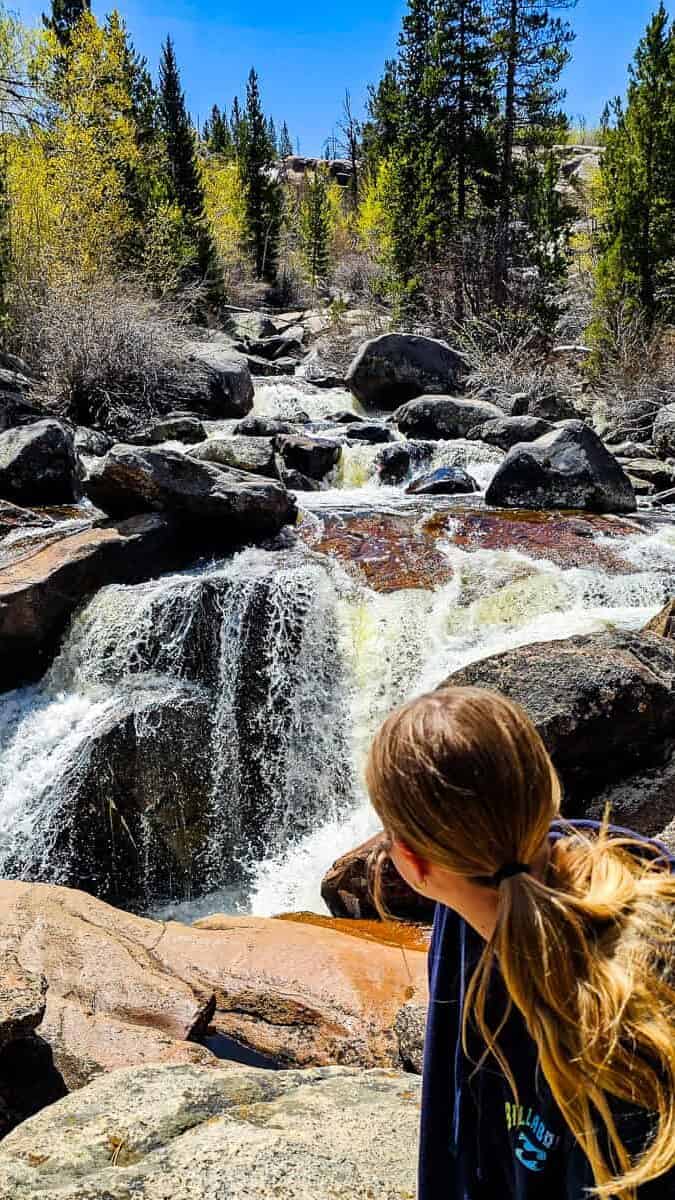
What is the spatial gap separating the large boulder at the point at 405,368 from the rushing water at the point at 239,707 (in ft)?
34.3

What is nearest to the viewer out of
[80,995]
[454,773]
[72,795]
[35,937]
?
[454,773]

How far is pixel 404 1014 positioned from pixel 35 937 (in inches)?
73.2

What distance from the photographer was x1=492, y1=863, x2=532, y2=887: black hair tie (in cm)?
119

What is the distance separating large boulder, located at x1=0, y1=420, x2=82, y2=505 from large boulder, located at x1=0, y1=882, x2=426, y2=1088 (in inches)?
263

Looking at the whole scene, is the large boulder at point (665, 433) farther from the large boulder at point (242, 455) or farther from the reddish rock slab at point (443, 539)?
the large boulder at point (242, 455)

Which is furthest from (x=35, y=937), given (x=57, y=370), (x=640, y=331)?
(x=640, y=331)

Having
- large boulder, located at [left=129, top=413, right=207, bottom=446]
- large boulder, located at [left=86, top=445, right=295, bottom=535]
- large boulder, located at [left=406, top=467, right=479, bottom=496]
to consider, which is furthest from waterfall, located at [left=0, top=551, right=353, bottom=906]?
large boulder, located at [left=129, top=413, right=207, bottom=446]

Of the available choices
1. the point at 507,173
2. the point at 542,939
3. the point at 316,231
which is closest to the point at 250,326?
the point at 316,231

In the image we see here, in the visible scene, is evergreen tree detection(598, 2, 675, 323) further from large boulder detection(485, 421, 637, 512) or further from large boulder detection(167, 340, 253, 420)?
large boulder detection(485, 421, 637, 512)

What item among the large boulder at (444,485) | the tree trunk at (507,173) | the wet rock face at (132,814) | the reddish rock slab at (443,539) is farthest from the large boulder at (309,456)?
the tree trunk at (507,173)

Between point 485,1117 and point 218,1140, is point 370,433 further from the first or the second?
point 485,1117

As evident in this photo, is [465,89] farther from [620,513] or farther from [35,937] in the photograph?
[35,937]

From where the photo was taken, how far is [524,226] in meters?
22.5

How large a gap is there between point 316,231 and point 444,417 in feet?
85.6
